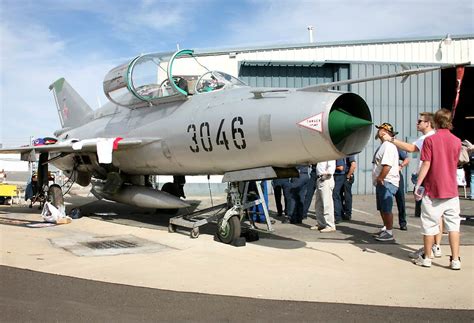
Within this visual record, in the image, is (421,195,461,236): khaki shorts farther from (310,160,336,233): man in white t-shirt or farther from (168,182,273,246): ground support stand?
(310,160,336,233): man in white t-shirt

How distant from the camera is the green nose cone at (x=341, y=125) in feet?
20.1

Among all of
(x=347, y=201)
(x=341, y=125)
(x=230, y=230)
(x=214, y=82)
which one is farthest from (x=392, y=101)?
(x=341, y=125)

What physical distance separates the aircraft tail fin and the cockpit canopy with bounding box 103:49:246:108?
3561 millimetres

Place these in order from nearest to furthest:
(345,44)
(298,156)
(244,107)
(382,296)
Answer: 1. (382,296)
2. (298,156)
3. (244,107)
4. (345,44)

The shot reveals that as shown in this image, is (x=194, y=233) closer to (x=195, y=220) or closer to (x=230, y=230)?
(x=195, y=220)

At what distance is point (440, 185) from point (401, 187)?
12.6ft

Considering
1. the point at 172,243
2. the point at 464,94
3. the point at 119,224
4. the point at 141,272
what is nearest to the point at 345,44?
the point at 464,94

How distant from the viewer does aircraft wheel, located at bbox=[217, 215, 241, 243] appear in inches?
293

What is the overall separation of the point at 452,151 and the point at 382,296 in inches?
86.9

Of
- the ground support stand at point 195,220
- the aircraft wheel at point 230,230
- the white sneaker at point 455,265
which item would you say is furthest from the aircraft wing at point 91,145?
the white sneaker at point 455,265

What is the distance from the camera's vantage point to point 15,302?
4.33 meters

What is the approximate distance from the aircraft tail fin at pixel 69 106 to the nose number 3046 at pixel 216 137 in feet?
19.3

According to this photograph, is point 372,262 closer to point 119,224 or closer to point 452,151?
point 452,151

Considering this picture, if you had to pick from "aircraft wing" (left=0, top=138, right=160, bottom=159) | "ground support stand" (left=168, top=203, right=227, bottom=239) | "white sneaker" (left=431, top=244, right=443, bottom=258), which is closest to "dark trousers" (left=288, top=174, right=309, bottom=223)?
"ground support stand" (left=168, top=203, right=227, bottom=239)
